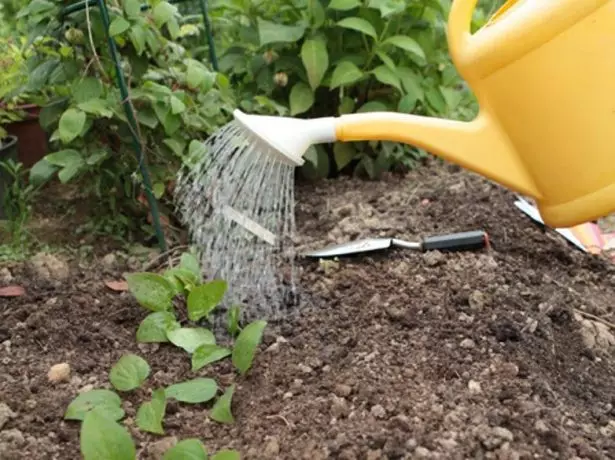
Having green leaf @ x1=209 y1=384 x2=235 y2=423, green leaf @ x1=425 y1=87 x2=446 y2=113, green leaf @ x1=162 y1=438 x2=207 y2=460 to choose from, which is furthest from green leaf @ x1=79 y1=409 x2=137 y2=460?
green leaf @ x1=425 y1=87 x2=446 y2=113

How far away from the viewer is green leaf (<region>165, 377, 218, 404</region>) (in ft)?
3.80

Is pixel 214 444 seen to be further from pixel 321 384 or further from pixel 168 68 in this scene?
pixel 168 68

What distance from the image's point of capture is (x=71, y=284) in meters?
1.52

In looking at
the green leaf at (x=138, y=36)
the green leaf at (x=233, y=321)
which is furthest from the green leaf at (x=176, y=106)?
the green leaf at (x=233, y=321)

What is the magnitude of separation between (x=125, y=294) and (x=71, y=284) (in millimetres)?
124

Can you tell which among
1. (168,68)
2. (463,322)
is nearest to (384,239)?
(463,322)

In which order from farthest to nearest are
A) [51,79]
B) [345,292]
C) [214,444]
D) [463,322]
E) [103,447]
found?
[51,79], [345,292], [463,322], [214,444], [103,447]

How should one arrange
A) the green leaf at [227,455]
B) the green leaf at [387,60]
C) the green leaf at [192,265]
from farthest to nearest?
the green leaf at [387,60], the green leaf at [192,265], the green leaf at [227,455]

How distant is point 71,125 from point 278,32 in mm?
657

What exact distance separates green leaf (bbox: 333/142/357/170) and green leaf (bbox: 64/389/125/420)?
1090 mm

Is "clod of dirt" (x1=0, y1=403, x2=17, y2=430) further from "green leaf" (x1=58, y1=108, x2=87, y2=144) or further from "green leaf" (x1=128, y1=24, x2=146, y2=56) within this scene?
"green leaf" (x1=128, y1=24, x2=146, y2=56)

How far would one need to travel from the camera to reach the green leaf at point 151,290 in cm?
134

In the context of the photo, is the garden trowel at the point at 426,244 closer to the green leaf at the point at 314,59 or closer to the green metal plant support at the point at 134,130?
the green metal plant support at the point at 134,130

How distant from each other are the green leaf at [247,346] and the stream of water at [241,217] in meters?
0.15
